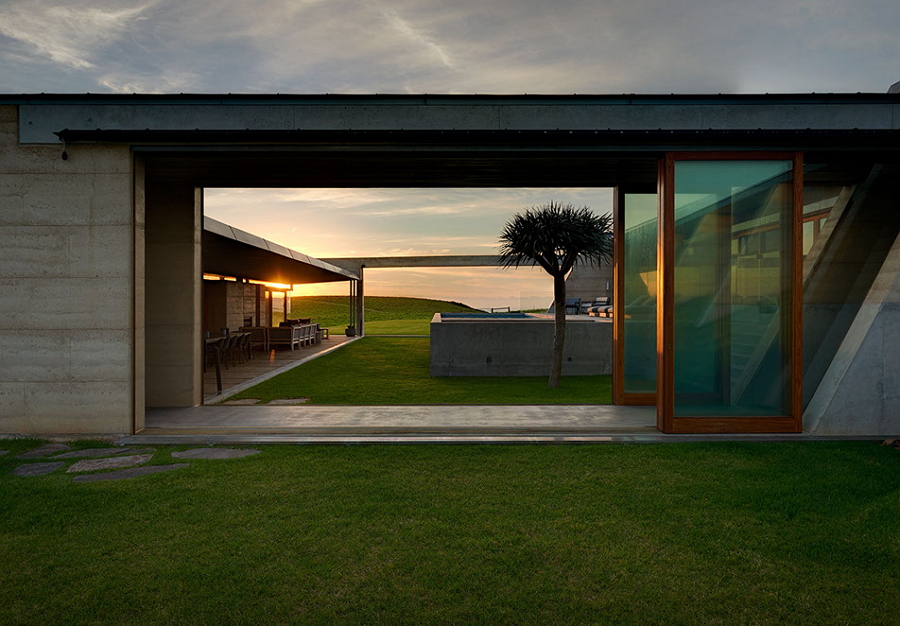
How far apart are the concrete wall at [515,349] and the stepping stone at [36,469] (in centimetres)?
750

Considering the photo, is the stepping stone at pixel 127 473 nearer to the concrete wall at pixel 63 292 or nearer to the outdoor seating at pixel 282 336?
the concrete wall at pixel 63 292

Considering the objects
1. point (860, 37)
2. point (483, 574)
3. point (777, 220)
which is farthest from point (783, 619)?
point (860, 37)

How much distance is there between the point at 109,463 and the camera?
4828 millimetres

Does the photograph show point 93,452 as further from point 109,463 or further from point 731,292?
point 731,292

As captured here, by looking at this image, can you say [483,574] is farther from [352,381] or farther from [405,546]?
[352,381]

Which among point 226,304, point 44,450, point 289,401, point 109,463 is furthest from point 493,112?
point 226,304

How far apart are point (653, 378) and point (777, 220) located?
2.71 meters

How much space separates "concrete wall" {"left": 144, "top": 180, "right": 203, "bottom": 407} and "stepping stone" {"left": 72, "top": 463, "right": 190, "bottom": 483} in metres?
3.27

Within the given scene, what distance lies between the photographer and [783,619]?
7.98 feet

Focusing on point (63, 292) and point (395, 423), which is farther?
point (395, 423)

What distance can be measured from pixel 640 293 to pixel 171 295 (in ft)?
23.0

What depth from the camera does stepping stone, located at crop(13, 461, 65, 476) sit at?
4.48m

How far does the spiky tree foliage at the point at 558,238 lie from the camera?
9242 millimetres

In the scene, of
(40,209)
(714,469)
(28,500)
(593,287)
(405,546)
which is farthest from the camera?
(593,287)
